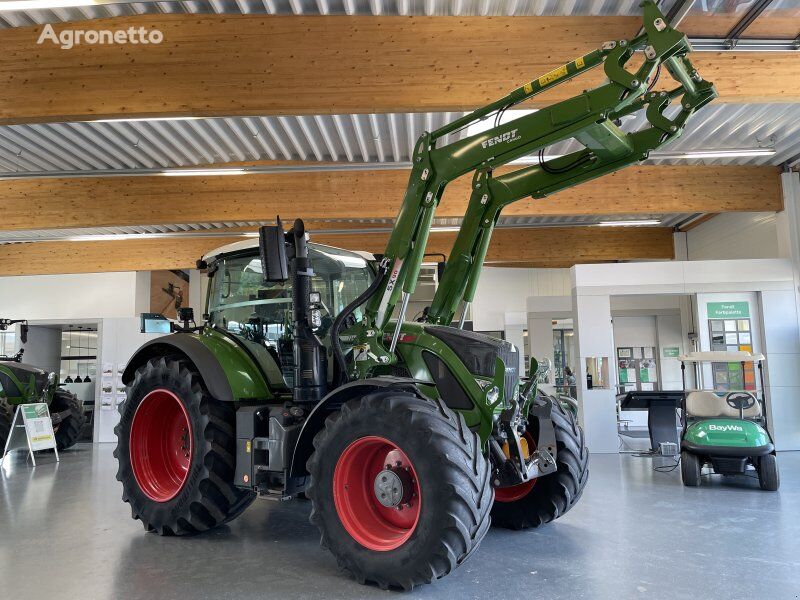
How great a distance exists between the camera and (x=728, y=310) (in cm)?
1152

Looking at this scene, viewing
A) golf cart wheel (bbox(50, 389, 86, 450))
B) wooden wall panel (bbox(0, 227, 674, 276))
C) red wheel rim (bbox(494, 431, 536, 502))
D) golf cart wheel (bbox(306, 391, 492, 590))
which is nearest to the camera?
golf cart wheel (bbox(306, 391, 492, 590))

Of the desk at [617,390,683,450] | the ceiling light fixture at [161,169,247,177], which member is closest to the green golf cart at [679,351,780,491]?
the desk at [617,390,683,450]

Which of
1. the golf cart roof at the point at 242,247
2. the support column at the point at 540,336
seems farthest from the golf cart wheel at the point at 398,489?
the support column at the point at 540,336

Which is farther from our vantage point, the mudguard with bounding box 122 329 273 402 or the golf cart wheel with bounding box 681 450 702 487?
the golf cart wheel with bounding box 681 450 702 487

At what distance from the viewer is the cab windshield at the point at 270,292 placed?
538 centimetres

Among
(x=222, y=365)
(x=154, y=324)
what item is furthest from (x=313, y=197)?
(x=222, y=365)

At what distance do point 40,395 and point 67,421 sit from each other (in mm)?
740

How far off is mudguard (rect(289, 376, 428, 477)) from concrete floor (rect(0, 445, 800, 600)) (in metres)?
0.67

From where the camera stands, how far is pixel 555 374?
1912cm

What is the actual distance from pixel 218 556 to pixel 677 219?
1403 cm

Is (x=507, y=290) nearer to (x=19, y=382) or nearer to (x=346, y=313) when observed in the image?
(x=19, y=382)

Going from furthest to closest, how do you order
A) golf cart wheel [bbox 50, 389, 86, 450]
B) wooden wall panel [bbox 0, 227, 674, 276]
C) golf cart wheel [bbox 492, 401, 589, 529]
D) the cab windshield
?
wooden wall panel [bbox 0, 227, 674, 276]
golf cart wheel [bbox 50, 389, 86, 450]
the cab windshield
golf cart wheel [bbox 492, 401, 589, 529]

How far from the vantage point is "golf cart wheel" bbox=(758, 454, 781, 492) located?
7.01 meters

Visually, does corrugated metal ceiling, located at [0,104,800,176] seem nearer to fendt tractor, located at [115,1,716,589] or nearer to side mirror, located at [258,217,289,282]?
fendt tractor, located at [115,1,716,589]
